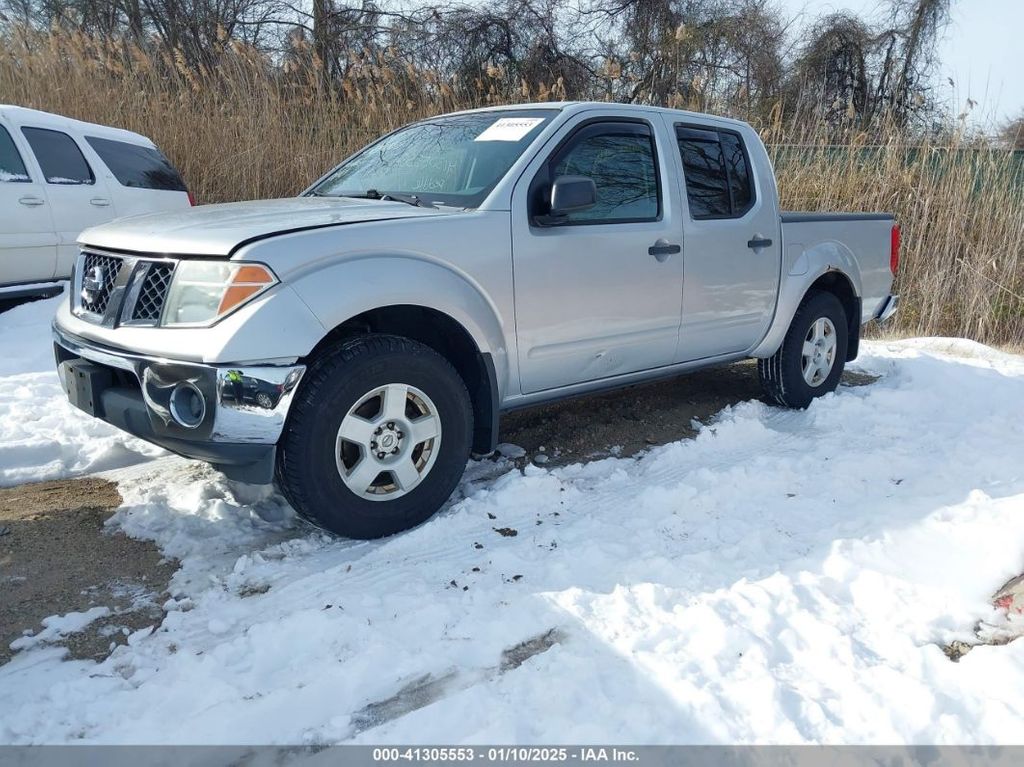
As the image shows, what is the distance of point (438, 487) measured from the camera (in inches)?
135

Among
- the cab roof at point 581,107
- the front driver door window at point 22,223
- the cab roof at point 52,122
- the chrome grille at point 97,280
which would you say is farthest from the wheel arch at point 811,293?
the cab roof at point 52,122

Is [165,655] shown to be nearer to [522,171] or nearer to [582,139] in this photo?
[522,171]

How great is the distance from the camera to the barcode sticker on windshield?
3908 millimetres

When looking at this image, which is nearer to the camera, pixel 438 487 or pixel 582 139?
pixel 438 487

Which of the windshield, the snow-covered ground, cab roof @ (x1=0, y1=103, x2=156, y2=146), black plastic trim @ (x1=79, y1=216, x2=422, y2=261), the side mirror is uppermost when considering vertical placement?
cab roof @ (x1=0, y1=103, x2=156, y2=146)

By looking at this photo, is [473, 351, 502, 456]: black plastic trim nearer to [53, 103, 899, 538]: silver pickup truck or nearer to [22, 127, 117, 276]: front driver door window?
[53, 103, 899, 538]: silver pickup truck

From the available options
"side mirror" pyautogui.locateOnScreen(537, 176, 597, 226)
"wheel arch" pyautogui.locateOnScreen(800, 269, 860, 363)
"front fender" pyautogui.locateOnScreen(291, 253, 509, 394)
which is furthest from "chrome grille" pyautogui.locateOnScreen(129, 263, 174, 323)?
"wheel arch" pyautogui.locateOnScreen(800, 269, 860, 363)

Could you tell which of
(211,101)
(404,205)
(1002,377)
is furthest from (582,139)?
(211,101)

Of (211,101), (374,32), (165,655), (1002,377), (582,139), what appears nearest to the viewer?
(165,655)

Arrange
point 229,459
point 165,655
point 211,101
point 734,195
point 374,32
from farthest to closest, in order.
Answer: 1. point 374,32
2. point 211,101
3. point 734,195
4. point 229,459
5. point 165,655

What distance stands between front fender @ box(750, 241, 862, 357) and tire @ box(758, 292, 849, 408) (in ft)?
0.32

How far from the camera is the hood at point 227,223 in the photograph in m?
2.97

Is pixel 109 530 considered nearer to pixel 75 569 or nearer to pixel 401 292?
pixel 75 569

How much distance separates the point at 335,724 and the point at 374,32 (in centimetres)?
1638
